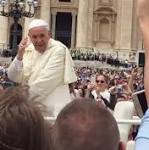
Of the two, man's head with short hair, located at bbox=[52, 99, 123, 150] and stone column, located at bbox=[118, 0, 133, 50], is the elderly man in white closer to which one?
man's head with short hair, located at bbox=[52, 99, 123, 150]

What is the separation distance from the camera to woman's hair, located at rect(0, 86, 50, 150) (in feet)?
6.62

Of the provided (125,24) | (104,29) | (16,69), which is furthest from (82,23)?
→ (16,69)

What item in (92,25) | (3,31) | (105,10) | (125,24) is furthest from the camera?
(105,10)

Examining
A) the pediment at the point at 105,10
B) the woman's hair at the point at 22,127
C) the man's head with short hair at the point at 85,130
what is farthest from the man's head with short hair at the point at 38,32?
the pediment at the point at 105,10

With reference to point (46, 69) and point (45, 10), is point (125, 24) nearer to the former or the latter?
point (45, 10)

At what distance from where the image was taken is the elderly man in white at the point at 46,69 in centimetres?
569

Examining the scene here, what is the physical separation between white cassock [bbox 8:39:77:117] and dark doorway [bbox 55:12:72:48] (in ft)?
145

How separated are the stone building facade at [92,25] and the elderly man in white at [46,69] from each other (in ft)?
139

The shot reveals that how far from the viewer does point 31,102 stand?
87.3 inches

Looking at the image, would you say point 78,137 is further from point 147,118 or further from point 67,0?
point 67,0

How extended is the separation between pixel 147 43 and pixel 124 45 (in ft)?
153

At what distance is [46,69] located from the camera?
572cm

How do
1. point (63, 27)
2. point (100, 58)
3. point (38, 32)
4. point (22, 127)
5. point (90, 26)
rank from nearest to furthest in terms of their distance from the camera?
point (22, 127)
point (38, 32)
point (100, 58)
point (90, 26)
point (63, 27)

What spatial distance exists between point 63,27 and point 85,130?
48237mm
